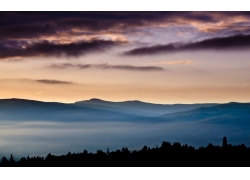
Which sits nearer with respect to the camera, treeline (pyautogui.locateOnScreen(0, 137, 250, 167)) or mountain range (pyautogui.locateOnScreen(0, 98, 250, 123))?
treeline (pyautogui.locateOnScreen(0, 137, 250, 167))

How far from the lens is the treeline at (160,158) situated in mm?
9773


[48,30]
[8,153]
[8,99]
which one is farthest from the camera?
[8,99]

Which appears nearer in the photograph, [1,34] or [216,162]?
[216,162]

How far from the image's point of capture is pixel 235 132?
11.5 meters

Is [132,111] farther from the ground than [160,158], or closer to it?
farther from the ground

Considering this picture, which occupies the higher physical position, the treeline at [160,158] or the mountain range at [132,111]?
the mountain range at [132,111]

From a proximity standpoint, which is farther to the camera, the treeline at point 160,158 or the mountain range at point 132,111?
the mountain range at point 132,111

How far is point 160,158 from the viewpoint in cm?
991

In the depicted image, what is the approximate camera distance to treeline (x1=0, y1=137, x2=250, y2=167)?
385 inches

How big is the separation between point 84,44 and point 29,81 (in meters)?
2.23

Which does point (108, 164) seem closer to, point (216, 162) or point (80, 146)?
point (80, 146)

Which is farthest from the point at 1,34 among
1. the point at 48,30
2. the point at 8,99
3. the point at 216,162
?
the point at 216,162

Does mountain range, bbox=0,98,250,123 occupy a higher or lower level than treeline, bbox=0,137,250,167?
higher

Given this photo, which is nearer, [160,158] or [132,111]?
[160,158]
